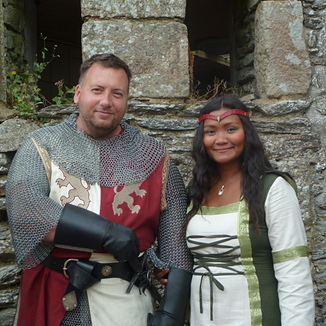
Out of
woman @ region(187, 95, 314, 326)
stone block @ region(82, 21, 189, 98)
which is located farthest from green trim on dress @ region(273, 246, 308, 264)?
stone block @ region(82, 21, 189, 98)

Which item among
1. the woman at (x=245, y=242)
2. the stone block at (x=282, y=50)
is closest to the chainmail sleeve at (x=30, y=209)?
the woman at (x=245, y=242)

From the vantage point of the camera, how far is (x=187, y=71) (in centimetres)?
314

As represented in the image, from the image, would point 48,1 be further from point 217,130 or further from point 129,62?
point 217,130

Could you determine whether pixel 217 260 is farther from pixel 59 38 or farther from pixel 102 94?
pixel 59 38

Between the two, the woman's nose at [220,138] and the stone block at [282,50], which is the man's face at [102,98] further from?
the stone block at [282,50]

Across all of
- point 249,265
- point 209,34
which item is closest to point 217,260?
point 249,265

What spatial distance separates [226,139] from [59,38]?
388 cm

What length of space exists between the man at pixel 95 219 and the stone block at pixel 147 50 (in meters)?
0.77

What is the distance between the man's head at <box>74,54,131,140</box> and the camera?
2203mm

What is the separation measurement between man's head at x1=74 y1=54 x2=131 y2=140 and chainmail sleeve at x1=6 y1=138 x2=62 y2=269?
29 centimetres

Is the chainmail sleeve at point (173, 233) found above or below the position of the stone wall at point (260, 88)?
below

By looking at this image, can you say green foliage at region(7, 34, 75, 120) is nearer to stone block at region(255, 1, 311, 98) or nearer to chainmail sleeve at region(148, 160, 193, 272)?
chainmail sleeve at region(148, 160, 193, 272)

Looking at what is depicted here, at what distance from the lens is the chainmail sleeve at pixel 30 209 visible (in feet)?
6.59

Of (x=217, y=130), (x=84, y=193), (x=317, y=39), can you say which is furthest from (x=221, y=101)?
(x=317, y=39)
